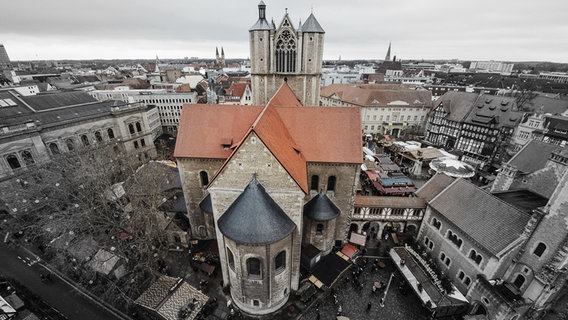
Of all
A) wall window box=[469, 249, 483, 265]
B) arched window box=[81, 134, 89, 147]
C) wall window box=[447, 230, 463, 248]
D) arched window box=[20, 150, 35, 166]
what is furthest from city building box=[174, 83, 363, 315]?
arched window box=[81, 134, 89, 147]

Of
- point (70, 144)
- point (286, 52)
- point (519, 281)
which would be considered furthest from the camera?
point (70, 144)

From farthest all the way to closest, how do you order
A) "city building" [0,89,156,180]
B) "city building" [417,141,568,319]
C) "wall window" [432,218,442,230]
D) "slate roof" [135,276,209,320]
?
"city building" [0,89,156,180] → "wall window" [432,218,442,230] → "slate roof" [135,276,209,320] → "city building" [417,141,568,319]

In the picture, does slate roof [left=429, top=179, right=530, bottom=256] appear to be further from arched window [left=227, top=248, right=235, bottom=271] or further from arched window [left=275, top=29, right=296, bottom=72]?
arched window [left=275, top=29, right=296, bottom=72]

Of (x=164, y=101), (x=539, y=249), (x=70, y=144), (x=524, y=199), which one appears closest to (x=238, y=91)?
(x=164, y=101)

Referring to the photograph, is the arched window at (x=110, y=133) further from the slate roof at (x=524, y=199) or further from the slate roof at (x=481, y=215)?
the slate roof at (x=524, y=199)

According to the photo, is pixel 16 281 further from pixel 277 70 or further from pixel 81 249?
pixel 277 70

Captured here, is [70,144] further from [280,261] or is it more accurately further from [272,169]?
[280,261]
